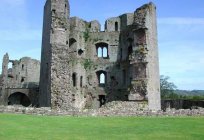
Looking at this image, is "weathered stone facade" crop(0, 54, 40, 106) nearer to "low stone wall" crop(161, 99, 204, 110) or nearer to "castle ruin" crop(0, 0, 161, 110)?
"castle ruin" crop(0, 0, 161, 110)

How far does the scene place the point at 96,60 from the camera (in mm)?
31375

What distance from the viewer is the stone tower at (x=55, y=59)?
79.9 feet

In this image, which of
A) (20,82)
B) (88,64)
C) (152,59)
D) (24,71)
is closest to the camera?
(152,59)

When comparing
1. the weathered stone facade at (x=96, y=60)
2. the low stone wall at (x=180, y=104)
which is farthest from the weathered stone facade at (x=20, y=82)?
the low stone wall at (x=180, y=104)

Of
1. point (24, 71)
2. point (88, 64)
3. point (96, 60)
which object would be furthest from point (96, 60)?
point (24, 71)

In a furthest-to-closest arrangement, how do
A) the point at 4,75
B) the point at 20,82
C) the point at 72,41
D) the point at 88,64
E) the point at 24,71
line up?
the point at 24,71 → the point at 20,82 → the point at 4,75 → the point at 88,64 → the point at 72,41

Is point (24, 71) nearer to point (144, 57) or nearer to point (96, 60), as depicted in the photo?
point (96, 60)

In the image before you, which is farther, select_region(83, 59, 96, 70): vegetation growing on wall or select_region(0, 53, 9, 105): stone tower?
select_region(0, 53, 9, 105): stone tower

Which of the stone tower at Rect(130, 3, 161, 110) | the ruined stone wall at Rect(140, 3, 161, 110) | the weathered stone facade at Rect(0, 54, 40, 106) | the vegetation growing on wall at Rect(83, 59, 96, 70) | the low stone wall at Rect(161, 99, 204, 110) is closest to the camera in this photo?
the stone tower at Rect(130, 3, 161, 110)

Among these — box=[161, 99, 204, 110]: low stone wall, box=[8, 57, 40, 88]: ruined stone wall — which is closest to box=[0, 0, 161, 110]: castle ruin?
box=[161, 99, 204, 110]: low stone wall

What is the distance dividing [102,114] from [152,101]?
278 inches

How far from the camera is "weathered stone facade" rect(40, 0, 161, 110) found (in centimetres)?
2475

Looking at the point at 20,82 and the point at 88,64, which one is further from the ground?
the point at 88,64

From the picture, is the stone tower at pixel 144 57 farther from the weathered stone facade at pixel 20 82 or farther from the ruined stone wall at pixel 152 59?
the weathered stone facade at pixel 20 82
